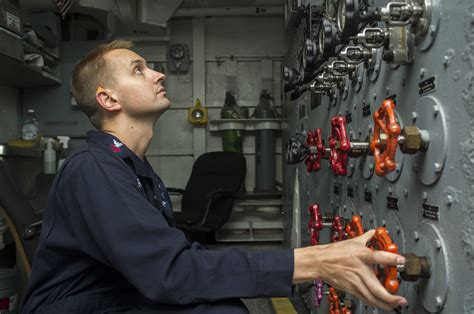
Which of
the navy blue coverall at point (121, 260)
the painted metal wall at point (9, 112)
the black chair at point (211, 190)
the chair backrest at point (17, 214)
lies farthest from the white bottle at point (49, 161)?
the navy blue coverall at point (121, 260)

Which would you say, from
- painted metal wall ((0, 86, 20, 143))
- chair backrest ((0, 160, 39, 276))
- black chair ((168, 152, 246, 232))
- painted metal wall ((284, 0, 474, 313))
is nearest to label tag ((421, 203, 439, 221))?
painted metal wall ((284, 0, 474, 313))

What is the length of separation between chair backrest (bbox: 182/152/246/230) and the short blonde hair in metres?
2.37

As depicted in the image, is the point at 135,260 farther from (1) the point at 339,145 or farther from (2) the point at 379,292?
(1) the point at 339,145

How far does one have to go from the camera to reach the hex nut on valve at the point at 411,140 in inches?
35.1

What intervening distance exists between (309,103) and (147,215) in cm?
150

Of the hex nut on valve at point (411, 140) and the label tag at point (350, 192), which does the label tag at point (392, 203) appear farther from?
the label tag at point (350, 192)

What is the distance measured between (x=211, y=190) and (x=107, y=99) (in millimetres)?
2502

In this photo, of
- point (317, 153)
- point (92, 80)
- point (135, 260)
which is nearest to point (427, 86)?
point (135, 260)

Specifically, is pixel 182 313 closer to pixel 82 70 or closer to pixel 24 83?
pixel 82 70

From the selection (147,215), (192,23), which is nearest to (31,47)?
(192,23)

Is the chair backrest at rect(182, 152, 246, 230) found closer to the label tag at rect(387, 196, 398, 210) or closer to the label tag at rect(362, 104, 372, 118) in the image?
the label tag at rect(362, 104, 372, 118)

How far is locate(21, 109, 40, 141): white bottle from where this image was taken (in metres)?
3.55

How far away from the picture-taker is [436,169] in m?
0.85

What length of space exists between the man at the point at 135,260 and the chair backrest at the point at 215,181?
251 cm
